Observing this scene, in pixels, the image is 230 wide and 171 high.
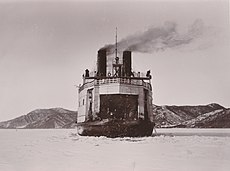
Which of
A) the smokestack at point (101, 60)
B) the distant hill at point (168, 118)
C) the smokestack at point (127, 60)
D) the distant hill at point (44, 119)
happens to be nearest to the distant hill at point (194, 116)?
the distant hill at point (168, 118)

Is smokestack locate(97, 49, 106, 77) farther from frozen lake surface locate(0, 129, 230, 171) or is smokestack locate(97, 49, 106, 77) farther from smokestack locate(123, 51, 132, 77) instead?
frozen lake surface locate(0, 129, 230, 171)

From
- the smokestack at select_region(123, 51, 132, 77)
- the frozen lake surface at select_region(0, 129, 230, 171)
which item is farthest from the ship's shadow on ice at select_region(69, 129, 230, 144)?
the smokestack at select_region(123, 51, 132, 77)

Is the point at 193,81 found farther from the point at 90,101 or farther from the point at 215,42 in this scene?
the point at 90,101

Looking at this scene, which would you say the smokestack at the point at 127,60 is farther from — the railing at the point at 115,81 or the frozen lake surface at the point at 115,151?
the frozen lake surface at the point at 115,151

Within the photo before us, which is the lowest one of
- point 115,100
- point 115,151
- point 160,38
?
point 115,151

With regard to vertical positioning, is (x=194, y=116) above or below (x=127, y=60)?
below

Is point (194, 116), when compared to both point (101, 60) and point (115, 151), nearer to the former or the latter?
point (115, 151)

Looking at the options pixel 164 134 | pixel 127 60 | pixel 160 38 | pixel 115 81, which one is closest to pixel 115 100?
pixel 115 81
